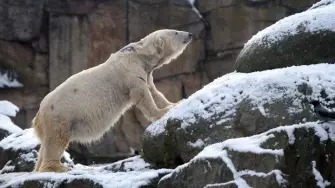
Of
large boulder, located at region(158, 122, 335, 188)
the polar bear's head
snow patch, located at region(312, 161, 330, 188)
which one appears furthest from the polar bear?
snow patch, located at region(312, 161, 330, 188)

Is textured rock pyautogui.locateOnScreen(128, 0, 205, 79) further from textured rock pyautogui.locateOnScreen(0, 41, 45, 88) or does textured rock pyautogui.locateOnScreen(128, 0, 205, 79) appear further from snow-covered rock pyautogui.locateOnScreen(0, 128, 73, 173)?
snow-covered rock pyautogui.locateOnScreen(0, 128, 73, 173)

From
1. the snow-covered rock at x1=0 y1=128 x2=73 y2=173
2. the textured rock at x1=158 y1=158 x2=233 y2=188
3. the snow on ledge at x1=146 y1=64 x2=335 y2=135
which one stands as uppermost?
the snow on ledge at x1=146 y1=64 x2=335 y2=135

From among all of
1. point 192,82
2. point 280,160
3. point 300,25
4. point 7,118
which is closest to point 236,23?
point 192,82

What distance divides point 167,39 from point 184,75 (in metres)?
6.38

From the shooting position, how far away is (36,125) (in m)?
6.10

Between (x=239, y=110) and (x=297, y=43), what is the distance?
3.20 feet

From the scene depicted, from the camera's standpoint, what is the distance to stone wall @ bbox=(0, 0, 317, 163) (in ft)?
42.8

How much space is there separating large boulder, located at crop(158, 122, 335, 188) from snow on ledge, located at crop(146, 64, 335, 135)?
2.57 feet

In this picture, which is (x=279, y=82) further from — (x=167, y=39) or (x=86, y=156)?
(x=86, y=156)

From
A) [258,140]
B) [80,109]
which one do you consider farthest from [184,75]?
[258,140]

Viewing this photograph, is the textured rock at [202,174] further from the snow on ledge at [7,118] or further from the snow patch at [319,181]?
the snow on ledge at [7,118]

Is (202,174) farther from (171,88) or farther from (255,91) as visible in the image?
(171,88)

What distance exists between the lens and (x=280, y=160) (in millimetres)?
3783

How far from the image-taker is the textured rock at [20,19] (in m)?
12.9
